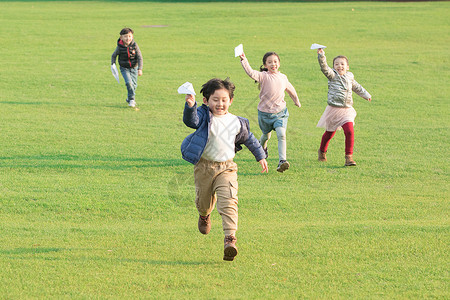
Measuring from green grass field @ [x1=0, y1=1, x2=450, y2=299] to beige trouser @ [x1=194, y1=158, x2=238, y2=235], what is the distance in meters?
0.41

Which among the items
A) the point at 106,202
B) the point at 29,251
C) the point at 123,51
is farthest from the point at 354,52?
the point at 29,251

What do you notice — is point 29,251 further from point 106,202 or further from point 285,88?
point 285,88

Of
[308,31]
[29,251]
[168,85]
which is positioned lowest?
[29,251]

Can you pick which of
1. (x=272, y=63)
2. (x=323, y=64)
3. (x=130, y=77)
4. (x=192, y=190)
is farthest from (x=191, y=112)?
(x=130, y=77)

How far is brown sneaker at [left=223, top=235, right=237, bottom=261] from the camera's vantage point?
19.1 ft

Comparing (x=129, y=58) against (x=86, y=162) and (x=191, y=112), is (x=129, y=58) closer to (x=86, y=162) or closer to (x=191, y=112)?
(x=86, y=162)

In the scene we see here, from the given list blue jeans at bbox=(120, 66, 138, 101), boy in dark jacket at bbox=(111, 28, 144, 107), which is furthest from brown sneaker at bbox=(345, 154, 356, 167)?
blue jeans at bbox=(120, 66, 138, 101)

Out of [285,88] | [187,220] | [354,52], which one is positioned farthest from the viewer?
[354,52]

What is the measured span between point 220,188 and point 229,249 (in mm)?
602

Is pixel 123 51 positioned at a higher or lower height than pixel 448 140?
higher

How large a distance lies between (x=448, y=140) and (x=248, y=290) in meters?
7.89

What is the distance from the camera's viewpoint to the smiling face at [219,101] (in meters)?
6.06

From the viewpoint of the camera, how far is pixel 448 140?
12.0 m

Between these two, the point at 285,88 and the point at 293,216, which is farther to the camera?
the point at 285,88
